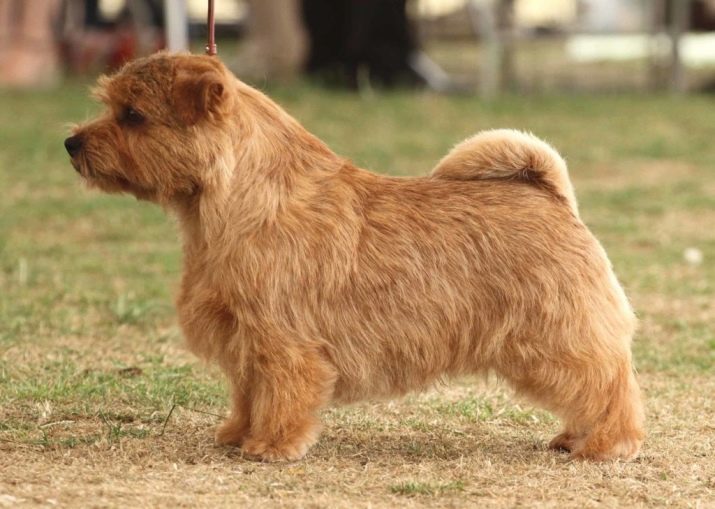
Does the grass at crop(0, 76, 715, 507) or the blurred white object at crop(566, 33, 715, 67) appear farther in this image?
the blurred white object at crop(566, 33, 715, 67)

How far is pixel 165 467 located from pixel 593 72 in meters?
16.1

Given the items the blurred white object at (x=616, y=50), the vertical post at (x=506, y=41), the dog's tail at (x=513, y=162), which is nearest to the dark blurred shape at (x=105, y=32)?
the vertical post at (x=506, y=41)

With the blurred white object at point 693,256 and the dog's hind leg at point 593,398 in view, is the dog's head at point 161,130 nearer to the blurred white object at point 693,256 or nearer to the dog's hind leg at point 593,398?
the dog's hind leg at point 593,398

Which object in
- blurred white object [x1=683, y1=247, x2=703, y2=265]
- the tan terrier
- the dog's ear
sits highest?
the dog's ear

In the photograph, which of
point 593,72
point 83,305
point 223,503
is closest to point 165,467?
point 223,503

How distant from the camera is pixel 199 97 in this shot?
475 cm

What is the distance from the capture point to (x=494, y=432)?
5.56 meters

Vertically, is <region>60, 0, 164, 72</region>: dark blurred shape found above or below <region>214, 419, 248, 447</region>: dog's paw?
above

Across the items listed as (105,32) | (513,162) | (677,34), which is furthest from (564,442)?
(105,32)

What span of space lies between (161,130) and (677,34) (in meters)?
14.2

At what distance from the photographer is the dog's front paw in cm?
496

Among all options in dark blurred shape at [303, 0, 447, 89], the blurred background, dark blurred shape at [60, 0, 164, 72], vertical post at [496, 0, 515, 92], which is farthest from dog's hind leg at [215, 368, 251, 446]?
dark blurred shape at [60, 0, 164, 72]

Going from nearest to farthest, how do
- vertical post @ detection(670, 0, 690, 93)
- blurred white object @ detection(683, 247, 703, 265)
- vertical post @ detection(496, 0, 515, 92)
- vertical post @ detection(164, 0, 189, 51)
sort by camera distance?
blurred white object @ detection(683, 247, 703, 265)
vertical post @ detection(164, 0, 189, 51)
vertical post @ detection(496, 0, 515, 92)
vertical post @ detection(670, 0, 690, 93)

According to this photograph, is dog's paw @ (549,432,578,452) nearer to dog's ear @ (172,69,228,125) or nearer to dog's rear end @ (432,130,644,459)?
dog's rear end @ (432,130,644,459)
